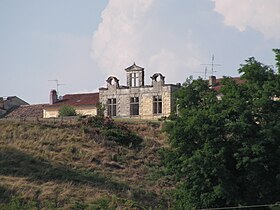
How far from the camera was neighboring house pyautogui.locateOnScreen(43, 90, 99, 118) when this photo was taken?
75.0 meters

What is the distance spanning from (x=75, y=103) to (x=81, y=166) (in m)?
28.8

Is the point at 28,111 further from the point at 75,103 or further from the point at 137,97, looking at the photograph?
the point at 137,97

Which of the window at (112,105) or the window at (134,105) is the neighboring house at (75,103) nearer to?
the window at (112,105)

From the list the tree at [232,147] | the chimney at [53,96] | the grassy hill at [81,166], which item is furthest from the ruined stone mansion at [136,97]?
the tree at [232,147]

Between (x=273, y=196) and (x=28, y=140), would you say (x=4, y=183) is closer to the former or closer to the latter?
(x=28, y=140)

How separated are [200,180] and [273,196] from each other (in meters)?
3.90

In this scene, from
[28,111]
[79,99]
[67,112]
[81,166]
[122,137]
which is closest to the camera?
[81,166]

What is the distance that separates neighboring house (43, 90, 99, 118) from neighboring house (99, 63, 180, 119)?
2.02m

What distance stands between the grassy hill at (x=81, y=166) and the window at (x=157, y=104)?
8.46 m

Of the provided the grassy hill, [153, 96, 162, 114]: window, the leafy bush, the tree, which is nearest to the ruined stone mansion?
[153, 96, 162, 114]: window

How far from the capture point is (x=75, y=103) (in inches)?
3039

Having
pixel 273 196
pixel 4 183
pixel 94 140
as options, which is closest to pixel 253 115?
pixel 273 196

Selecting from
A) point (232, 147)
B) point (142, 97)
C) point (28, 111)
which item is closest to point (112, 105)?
point (142, 97)

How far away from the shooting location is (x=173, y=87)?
228ft
